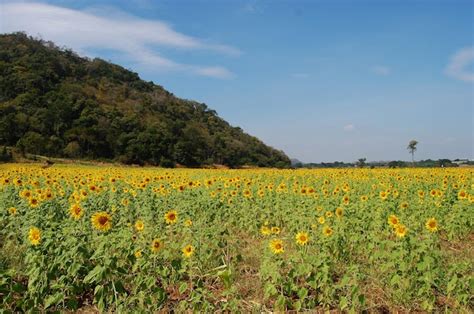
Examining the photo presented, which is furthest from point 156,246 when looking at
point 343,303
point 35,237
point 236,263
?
point 343,303

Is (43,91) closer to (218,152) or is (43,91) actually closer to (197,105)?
(218,152)

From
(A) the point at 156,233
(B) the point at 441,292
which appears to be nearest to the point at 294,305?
(B) the point at 441,292

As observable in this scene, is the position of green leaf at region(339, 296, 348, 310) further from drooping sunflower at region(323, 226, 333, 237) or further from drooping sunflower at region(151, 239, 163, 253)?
drooping sunflower at region(151, 239, 163, 253)

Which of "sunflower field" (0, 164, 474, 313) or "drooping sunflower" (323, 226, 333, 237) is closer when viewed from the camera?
"sunflower field" (0, 164, 474, 313)

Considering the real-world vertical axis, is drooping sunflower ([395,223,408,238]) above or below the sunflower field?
above

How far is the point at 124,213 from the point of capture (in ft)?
22.6

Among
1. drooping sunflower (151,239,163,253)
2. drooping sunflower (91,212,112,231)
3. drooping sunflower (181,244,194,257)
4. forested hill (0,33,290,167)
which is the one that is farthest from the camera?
forested hill (0,33,290,167)

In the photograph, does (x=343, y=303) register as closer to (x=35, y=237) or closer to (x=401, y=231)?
(x=401, y=231)

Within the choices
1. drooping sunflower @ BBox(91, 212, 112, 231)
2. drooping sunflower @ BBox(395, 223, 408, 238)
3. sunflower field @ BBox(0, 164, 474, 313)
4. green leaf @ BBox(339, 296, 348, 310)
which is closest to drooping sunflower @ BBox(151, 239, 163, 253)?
sunflower field @ BBox(0, 164, 474, 313)

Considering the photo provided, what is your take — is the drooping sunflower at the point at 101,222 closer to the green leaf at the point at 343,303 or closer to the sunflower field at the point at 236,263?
the sunflower field at the point at 236,263

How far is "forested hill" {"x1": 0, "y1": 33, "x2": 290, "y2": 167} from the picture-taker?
52.0 meters

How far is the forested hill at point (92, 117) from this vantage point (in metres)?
52.0

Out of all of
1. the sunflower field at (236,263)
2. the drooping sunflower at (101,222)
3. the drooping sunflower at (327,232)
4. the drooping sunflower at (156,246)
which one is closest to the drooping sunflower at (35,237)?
the sunflower field at (236,263)

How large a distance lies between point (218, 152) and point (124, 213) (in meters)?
67.4
